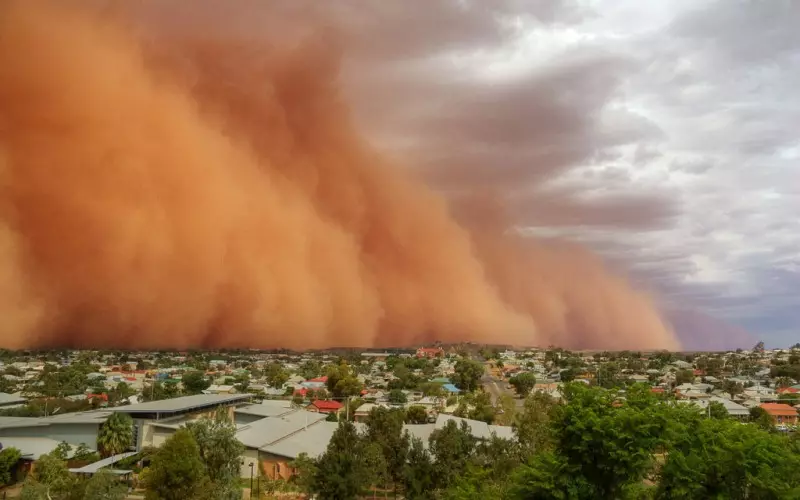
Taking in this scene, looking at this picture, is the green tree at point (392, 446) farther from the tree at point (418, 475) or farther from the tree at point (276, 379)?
the tree at point (276, 379)

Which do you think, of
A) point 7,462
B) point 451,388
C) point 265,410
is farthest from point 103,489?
point 451,388

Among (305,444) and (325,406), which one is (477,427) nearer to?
(305,444)

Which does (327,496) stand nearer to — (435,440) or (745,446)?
(435,440)

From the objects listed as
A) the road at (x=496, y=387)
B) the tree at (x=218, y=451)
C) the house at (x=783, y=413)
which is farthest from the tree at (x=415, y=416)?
the house at (x=783, y=413)

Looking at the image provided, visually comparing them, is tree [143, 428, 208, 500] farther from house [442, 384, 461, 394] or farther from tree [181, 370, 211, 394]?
house [442, 384, 461, 394]

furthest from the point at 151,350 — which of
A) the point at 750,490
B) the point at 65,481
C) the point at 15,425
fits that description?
the point at 750,490
